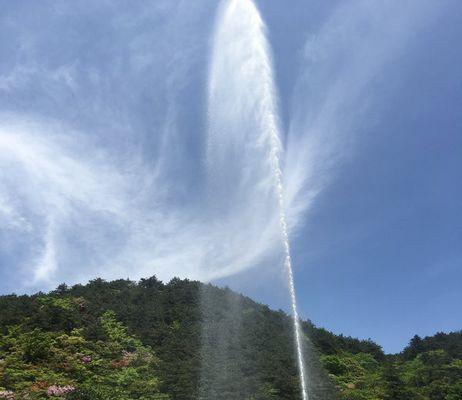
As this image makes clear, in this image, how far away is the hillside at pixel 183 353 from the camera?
76.5 ft

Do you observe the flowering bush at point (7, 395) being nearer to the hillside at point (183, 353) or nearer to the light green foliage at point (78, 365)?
the hillside at point (183, 353)

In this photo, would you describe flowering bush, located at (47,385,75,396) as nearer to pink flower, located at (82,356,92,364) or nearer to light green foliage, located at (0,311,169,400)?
light green foliage, located at (0,311,169,400)

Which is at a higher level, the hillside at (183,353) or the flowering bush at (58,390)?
the hillside at (183,353)

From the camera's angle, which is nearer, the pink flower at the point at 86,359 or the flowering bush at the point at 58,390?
the flowering bush at the point at 58,390

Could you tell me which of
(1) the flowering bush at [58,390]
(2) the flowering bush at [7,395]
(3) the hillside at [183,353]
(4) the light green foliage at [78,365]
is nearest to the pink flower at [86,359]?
(4) the light green foliage at [78,365]

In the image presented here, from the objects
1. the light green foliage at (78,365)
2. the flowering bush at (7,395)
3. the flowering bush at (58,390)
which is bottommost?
the flowering bush at (7,395)

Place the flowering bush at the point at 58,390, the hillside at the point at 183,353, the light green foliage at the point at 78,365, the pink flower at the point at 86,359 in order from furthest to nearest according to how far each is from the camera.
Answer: the pink flower at the point at 86,359, the hillside at the point at 183,353, the light green foliage at the point at 78,365, the flowering bush at the point at 58,390

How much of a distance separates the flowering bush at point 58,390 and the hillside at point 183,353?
0.08 metres

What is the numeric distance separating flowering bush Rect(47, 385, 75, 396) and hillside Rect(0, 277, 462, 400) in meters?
0.08

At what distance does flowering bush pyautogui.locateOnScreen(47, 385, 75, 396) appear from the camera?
2112cm

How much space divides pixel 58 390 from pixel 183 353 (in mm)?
8817

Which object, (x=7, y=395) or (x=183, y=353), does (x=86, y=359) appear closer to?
(x=183, y=353)

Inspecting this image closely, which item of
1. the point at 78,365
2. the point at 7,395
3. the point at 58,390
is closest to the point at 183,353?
the point at 78,365

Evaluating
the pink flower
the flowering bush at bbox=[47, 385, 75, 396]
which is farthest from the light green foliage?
the flowering bush at bbox=[47, 385, 75, 396]
